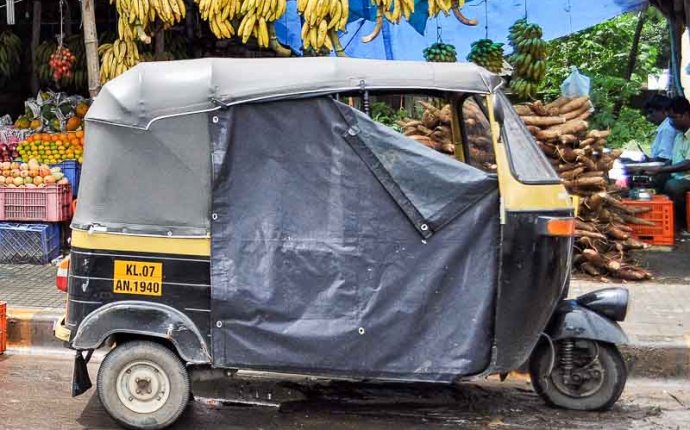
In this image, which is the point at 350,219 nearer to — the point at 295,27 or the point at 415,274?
the point at 415,274

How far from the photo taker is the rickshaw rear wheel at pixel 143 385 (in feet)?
15.0

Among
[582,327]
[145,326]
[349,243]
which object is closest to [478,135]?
[349,243]

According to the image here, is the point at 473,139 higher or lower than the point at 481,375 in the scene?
higher

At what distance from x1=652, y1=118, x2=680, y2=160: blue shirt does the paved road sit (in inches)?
231

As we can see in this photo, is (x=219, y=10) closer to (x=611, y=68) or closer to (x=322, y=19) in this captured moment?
(x=322, y=19)

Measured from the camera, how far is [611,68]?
60.7 feet

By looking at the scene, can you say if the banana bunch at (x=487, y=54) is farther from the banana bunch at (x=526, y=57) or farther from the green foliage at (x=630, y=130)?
the green foliage at (x=630, y=130)

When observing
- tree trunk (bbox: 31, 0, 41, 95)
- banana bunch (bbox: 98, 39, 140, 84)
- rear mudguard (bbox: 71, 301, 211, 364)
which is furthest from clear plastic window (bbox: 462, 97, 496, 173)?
tree trunk (bbox: 31, 0, 41, 95)

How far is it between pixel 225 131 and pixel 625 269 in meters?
5.02

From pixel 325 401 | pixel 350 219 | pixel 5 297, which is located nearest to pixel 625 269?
pixel 325 401

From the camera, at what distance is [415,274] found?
432 centimetres

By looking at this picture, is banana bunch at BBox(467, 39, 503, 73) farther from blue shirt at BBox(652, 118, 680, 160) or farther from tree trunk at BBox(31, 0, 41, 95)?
tree trunk at BBox(31, 0, 41, 95)

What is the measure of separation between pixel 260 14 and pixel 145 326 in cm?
421

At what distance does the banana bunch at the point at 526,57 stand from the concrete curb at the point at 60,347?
4781 mm
